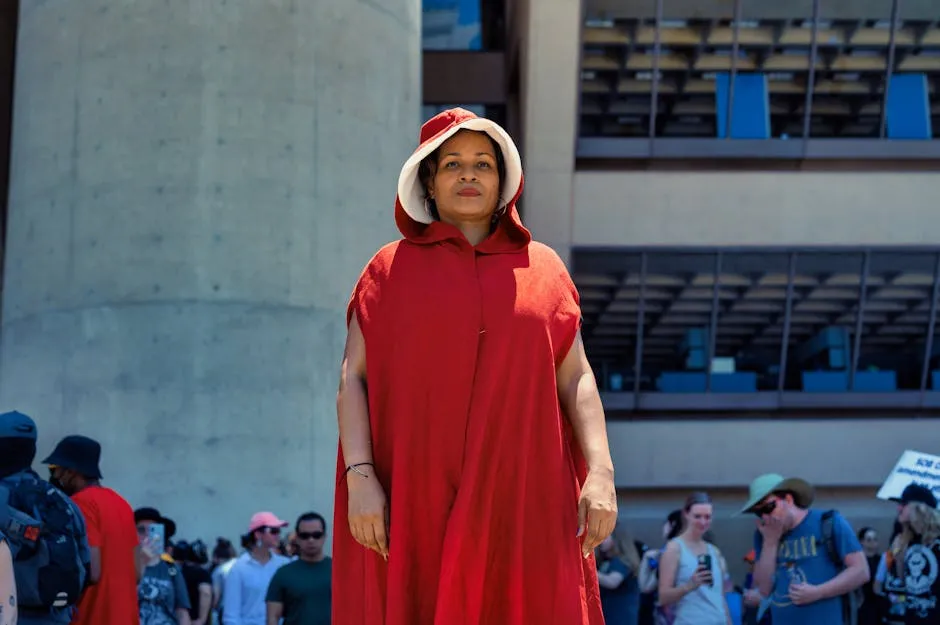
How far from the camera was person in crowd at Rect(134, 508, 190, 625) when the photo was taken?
9805 millimetres

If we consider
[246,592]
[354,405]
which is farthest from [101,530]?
[246,592]

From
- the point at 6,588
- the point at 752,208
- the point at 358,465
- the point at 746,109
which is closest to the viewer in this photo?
the point at 358,465

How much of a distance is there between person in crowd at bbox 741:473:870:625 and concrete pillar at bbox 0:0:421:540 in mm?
11037

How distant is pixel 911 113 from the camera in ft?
78.6

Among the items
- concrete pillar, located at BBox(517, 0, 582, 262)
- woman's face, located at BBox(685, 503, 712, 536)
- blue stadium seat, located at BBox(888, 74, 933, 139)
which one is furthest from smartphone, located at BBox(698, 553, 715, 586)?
blue stadium seat, located at BBox(888, 74, 933, 139)

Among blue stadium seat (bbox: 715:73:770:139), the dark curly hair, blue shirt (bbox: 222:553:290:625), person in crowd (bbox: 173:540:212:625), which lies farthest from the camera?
blue stadium seat (bbox: 715:73:770:139)

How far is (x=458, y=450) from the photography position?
421cm

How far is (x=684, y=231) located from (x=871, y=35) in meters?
4.60

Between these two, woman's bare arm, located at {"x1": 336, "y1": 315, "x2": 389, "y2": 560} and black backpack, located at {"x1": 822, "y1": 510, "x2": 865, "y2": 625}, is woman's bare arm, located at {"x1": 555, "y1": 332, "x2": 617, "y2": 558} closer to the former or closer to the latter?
woman's bare arm, located at {"x1": 336, "y1": 315, "x2": 389, "y2": 560}

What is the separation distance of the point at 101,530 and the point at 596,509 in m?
4.36

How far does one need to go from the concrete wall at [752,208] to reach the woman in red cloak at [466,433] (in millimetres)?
19390

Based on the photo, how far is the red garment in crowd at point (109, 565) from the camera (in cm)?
773

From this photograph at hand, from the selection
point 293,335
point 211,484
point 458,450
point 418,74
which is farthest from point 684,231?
point 458,450

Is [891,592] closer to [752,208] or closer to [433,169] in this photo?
[433,169]
